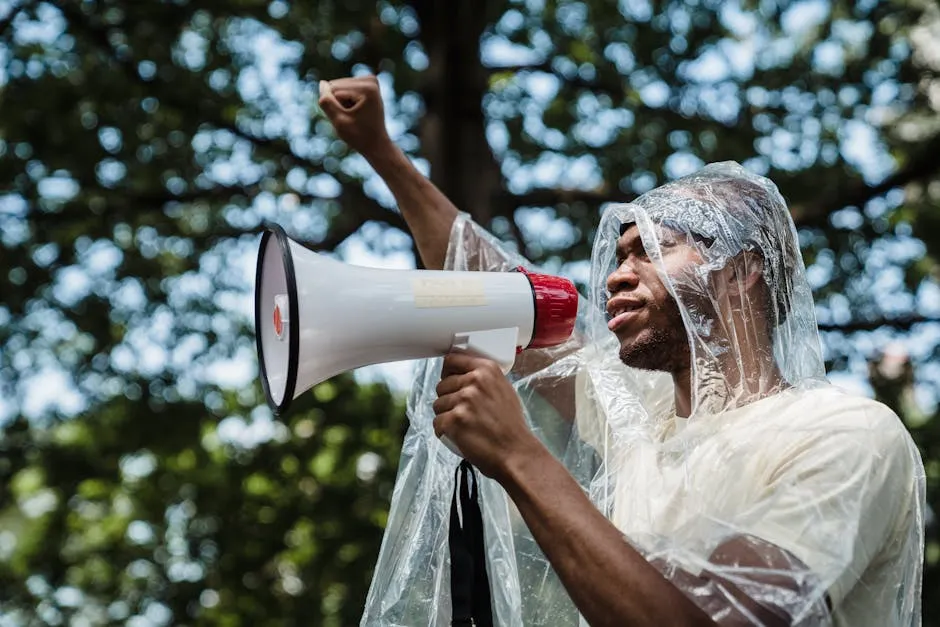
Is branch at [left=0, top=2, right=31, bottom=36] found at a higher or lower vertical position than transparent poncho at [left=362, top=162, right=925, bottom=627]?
higher

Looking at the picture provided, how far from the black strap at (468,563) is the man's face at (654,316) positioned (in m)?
0.42

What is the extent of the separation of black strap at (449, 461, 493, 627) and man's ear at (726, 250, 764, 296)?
65cm

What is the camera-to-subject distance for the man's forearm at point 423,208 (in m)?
2.79

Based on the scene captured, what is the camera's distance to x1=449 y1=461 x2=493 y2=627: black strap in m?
2.06

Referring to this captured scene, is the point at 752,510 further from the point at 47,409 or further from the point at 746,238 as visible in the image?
the point at 47,409

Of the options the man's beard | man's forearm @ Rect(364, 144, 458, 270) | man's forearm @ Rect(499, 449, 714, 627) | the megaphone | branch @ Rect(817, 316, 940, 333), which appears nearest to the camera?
man's forearm @ Rect(499, 449, 714, 627)

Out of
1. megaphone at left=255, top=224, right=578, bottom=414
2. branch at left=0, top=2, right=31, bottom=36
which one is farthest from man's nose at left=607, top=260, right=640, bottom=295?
branch at left=0, top=2, right=31, bottom=36

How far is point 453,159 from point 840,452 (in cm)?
365

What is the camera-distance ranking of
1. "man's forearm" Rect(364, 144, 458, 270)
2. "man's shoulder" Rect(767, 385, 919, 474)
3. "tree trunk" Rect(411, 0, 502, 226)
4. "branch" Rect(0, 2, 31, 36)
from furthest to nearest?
"branch" Rect(0, 2, 31, 36), "tree trunk" Rect(411, 0, 502, 226), "man's forearm" Rect(364, 144, 458, 270), "man's shoulder" Rect(767, 385, 919, 474)

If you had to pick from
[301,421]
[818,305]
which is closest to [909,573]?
[818,305]

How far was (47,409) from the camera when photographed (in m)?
6.20

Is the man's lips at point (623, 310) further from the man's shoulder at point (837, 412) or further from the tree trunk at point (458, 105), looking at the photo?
the tree trunk at point (458, 105)

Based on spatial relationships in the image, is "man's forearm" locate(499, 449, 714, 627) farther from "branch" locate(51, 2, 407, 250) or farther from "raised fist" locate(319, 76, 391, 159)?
"branch" locate(51, 2, 407, 250)

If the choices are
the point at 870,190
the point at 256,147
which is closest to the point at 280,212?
the point at 256,147
